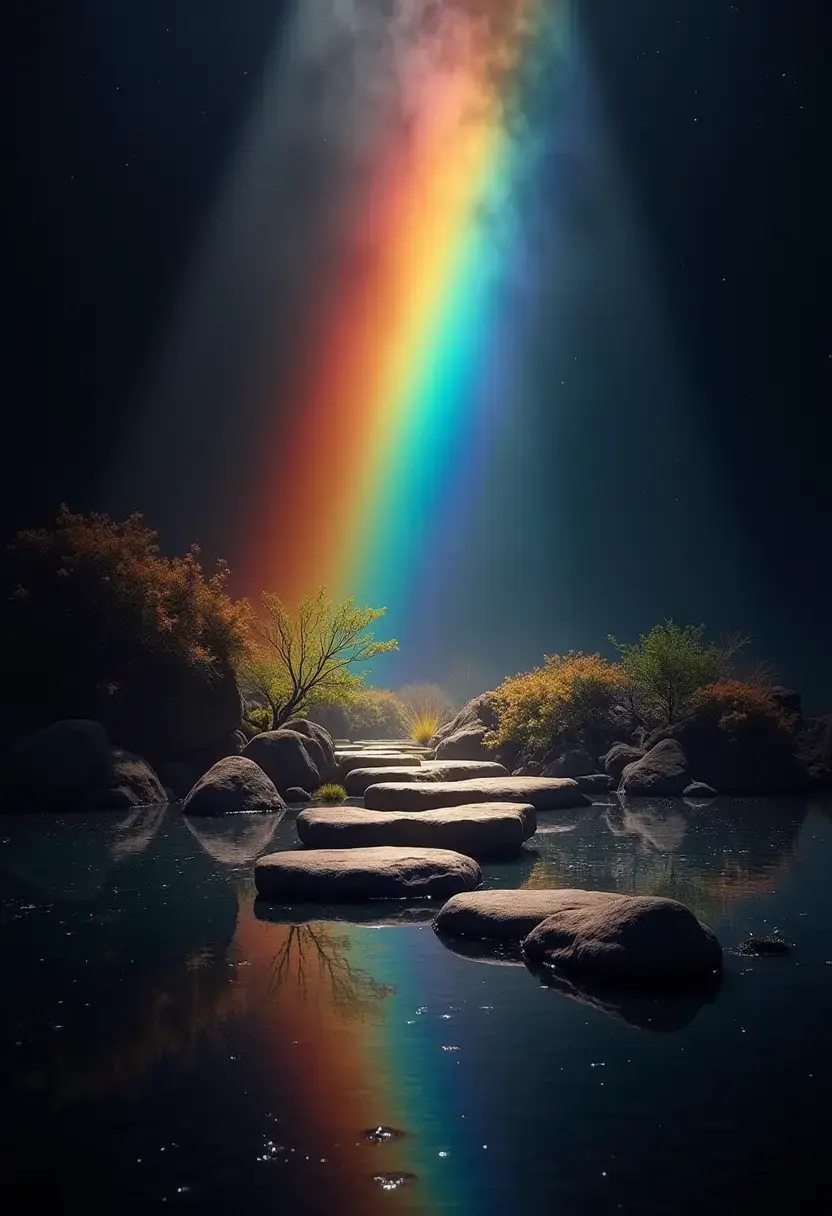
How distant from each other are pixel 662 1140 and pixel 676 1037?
159 centimetres

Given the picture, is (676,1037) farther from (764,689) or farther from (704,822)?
(764,689)

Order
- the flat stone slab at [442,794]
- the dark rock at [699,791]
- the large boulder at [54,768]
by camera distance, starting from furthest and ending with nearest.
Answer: the dark rock at [699,791]
the large boulder at [54,768]
the flat stone slab at [442,794]

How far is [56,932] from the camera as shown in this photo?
948 centimetres

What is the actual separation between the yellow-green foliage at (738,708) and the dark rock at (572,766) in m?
3.38

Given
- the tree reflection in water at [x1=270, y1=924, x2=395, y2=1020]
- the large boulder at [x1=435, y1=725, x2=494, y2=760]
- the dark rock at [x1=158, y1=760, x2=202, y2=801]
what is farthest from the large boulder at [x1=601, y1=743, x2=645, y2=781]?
the tree reflection in water at [x1=270, y1=924, x2=395, y2=1020]

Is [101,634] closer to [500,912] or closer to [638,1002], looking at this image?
[500,912]

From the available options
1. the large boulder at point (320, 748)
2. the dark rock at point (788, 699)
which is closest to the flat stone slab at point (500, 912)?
the large boulder at point (320, 748)

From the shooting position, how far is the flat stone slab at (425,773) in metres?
23.0

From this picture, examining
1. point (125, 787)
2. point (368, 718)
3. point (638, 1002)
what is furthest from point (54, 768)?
point (368, 718)

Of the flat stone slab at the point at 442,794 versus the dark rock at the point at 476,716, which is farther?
the dark rock at the point at 476,716

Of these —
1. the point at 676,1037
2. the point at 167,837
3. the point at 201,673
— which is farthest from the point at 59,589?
the point at 676,1037

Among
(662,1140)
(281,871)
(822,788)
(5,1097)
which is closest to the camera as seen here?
(662,1140)

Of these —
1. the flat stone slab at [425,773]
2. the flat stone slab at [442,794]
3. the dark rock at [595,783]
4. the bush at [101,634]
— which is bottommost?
the dark rock at [595,783]

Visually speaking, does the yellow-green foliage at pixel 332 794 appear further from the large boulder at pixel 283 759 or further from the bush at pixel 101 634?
the bush at pixel 101 634
